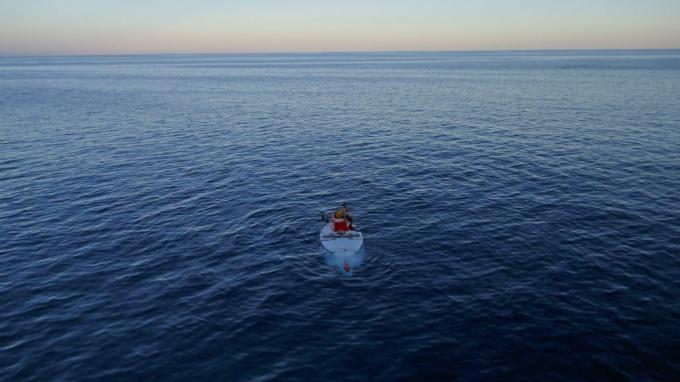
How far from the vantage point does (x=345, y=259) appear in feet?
90.1

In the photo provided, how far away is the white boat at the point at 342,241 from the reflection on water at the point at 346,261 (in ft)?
0.89

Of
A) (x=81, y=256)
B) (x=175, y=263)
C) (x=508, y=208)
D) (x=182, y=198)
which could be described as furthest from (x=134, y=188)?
(x=508, y=208)

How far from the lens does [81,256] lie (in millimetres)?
28766

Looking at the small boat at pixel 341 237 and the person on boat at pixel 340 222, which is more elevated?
the person on boat at pixel 340 222

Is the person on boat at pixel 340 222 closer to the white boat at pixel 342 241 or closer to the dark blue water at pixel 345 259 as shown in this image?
the white boat at pixel 342 241

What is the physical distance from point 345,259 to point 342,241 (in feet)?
5.71

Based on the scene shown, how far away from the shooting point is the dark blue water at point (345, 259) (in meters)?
19.1

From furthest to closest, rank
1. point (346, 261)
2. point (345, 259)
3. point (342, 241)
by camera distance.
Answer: point (342, 241), point (345, 259), point (346, 261)

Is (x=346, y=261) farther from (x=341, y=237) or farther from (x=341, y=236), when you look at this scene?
(x=341, y=236)

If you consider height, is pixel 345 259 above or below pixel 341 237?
below

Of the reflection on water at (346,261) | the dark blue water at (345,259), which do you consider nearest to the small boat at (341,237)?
the reflection on water at (346,261)

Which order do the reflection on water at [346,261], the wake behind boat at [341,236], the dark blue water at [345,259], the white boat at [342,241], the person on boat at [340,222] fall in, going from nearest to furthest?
the dark blue water at [345,259] → the reflection on water at [346,261] → the white boat at [342,241] → the wake behind boat at [341,236] → the person on boat at [340,222]

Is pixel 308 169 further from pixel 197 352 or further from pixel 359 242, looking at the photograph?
pixel 197 352

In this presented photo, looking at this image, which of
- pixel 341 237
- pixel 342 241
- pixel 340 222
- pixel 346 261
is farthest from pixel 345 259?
pixel 340 222
